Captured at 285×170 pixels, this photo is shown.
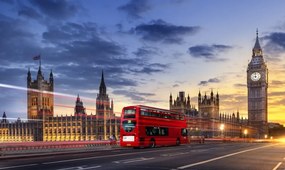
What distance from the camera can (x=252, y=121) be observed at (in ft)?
543

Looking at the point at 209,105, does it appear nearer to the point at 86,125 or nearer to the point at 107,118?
the point at 107,118

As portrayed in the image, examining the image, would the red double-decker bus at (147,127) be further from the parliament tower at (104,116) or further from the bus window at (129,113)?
the parliament tower at (104,116)

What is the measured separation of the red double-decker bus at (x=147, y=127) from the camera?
1433 inches

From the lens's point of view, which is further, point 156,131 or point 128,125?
point 156,131

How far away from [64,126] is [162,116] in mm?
101471

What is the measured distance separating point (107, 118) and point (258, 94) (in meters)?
70.5

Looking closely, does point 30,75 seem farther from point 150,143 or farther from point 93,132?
point 150,143

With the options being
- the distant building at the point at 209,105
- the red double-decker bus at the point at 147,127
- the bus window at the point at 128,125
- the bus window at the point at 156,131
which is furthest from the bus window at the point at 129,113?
the distant building at the point at 209,105

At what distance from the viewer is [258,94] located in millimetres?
166000

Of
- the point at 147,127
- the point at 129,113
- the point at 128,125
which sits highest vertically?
the point at 129,113

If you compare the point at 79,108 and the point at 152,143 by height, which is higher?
the point at 79,108

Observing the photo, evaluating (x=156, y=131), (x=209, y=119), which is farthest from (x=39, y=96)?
(x=156, y=131)

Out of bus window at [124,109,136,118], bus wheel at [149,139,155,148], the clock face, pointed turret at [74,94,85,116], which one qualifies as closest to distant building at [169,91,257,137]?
the clock face

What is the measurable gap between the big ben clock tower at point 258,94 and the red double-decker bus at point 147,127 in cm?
12497
